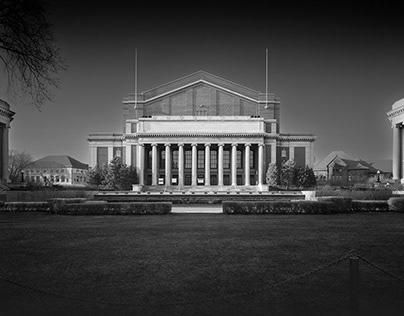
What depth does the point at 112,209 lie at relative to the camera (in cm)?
2512

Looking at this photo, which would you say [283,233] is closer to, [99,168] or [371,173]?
[99,168]

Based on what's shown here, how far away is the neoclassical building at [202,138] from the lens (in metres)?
70.1

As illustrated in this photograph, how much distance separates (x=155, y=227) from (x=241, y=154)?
58.2m

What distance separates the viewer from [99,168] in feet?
227

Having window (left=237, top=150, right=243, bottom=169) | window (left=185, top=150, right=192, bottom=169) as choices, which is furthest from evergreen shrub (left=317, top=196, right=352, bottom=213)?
window (left=185, top=150, right=192, bottom=169)

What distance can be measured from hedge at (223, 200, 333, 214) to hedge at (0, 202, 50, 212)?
45.1 feet

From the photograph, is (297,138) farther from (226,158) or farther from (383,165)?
(383,165)

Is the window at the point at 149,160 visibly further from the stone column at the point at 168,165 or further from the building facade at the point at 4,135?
the building facade at the point at 4,135

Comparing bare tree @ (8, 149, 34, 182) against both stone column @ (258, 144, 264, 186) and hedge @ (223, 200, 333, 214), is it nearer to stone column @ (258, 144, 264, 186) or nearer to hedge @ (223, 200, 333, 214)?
stone column @ (258, 144, 264, 186)

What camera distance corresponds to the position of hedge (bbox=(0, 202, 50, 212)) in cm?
2717

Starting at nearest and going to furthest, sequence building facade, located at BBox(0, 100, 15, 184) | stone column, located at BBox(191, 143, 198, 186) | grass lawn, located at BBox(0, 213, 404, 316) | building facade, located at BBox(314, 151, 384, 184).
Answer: grass lawn, located at BBox(0, 213, 404, 316) < building facade, located at BBox(0, 100, 15, 184) < stone column, located at BBox(191, 143, 198, 186) < building facade, located at BBox(314, 151, 384, 184)

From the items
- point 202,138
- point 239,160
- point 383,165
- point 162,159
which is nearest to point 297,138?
point 239,160

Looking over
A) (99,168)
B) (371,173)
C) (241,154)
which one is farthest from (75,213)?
(371,173)

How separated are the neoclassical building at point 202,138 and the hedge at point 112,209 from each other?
4344 cm
